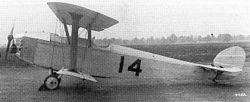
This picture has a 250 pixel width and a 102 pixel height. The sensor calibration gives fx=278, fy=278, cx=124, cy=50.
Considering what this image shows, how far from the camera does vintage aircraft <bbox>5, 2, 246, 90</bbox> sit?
25.1 feet

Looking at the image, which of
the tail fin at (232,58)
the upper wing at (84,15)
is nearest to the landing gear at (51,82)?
the upper wing at (84,15)

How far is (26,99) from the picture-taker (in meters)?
6.61

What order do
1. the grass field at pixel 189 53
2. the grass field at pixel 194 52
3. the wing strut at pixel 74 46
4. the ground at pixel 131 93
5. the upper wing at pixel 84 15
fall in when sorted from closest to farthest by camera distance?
the upper wing at pixel 84 15 < the ground at pixel 131 93 < the wing strut at pixel 74 46 < the grass field at pixel 189 53 < the grass field at pixel 194 52

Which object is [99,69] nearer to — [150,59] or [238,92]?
[150,59]

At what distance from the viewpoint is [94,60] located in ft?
26.8

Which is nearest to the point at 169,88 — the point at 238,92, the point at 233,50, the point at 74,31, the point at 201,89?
the point at 201,89

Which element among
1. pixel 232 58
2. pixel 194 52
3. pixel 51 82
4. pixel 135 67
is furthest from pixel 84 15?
pixel 194 52

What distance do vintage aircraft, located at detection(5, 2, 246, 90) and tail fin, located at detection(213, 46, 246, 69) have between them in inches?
1.2

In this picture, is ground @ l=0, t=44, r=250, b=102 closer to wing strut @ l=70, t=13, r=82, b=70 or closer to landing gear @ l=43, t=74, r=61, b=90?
landing gear @ l=43, t=74, r=61, b=90

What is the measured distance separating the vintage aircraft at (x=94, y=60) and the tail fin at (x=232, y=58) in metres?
0.03

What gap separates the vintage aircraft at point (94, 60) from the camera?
7.64m

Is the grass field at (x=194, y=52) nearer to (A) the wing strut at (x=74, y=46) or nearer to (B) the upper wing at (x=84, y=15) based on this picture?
(B) the upper wing at (x=84, y=15)

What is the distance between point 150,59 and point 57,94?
301cm

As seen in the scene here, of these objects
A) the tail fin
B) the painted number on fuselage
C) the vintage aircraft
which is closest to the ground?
the vintage aircraft
